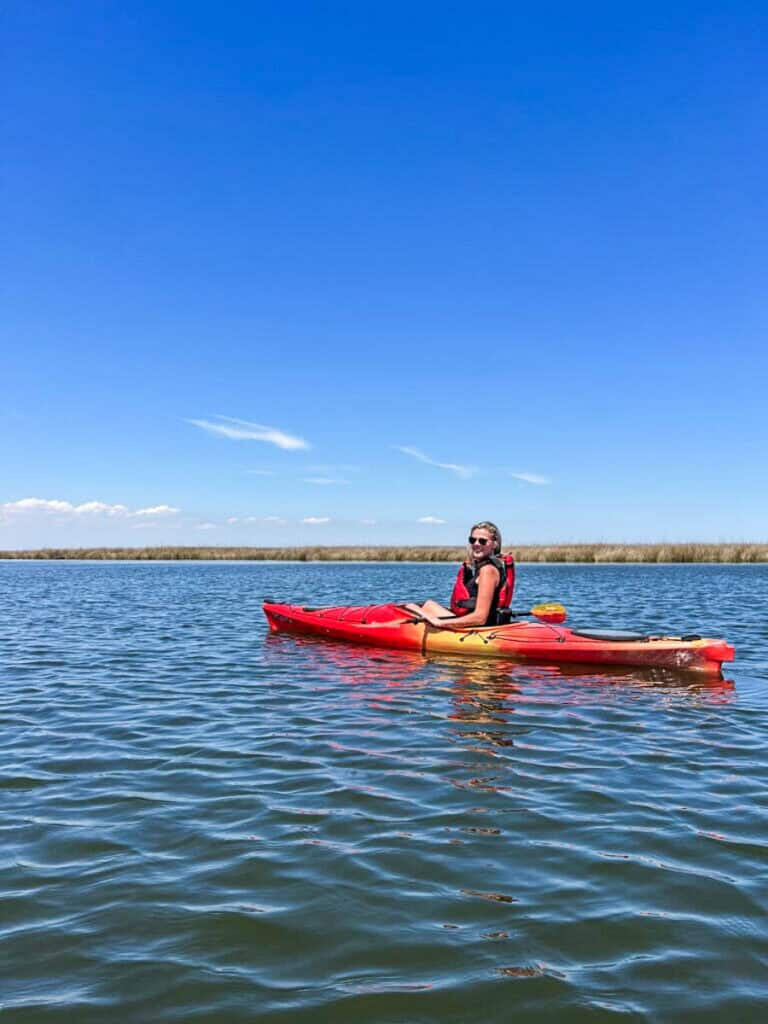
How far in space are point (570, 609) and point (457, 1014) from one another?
1599 cm

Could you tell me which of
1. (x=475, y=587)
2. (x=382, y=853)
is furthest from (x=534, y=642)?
(x=382, y=853)

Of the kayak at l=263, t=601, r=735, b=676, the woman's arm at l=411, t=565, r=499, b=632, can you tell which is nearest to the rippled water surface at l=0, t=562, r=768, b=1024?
the kayak at l=263, t=601, r=735, b=676

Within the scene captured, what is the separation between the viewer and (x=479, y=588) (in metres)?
9.95

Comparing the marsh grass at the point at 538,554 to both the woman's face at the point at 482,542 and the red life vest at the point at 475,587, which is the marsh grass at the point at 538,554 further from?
the woman's face at the point at 482,542

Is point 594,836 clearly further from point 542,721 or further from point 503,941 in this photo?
point 542,721

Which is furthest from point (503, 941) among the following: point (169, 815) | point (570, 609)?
point (570, 609)

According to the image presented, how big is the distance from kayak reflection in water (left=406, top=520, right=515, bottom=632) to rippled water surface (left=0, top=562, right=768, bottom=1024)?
71.6 inches

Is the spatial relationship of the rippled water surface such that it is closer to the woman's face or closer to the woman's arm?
the woman's arm

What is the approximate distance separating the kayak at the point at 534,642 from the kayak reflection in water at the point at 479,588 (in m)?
0.13

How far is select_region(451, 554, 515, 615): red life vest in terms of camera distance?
991 centimetres

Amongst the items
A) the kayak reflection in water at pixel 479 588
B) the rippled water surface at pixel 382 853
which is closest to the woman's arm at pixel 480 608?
the kayak reflection in water at pixel 479 588

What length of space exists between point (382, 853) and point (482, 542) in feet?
19.7

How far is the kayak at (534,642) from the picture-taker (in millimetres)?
8938

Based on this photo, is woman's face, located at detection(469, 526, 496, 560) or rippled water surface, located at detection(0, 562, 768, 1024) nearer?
rippled water surface, located at detection(0, 562, 768, 1024)
